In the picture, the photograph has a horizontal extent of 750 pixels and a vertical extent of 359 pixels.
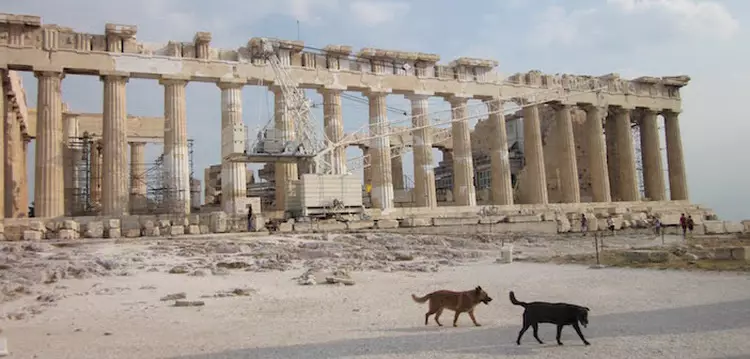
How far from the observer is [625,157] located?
37.7 metres

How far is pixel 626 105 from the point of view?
1507 inches

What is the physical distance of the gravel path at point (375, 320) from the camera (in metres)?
6.71

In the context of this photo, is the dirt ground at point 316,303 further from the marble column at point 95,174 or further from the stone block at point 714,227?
the marble column at point 95,174

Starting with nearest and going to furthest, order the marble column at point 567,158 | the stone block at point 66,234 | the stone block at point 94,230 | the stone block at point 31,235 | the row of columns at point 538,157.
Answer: the stone block at point 31,235
the stone block at point 66,234
the stone block at point 94,230
the row of columns at point 538,157
the marble column at point 567,158

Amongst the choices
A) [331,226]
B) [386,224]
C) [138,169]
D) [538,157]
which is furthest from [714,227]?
[138,169]

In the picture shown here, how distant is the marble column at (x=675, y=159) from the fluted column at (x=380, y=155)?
803 inches

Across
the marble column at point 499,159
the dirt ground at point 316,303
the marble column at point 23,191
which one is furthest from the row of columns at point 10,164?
the marble column at point 499,159

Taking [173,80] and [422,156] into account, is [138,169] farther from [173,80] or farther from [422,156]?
[422,156]

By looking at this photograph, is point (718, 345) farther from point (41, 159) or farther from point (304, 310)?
point (41, 159)

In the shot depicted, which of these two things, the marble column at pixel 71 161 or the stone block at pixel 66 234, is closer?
the stone block at pixel 66 234

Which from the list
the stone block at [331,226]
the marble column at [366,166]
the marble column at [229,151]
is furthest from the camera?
→ the marble column at [366,166]

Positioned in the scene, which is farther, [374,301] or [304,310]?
[374,301]

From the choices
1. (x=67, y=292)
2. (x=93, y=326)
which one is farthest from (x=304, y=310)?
(x=67, y=292)

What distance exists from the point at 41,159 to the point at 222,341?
2037 cm
